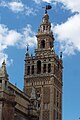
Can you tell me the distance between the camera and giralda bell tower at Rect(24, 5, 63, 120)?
10112cm

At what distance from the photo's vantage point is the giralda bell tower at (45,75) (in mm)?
101125

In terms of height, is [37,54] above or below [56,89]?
above

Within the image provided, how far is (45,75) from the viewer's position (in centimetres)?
10300

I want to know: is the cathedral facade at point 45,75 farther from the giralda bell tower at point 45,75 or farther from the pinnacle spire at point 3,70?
the pinnacle spire at point 3,70

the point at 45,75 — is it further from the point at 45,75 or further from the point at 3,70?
the point at 3,70

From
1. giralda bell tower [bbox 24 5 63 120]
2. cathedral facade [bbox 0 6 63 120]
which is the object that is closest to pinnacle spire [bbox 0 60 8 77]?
cathedral facade [bbox 0 6 63 120]

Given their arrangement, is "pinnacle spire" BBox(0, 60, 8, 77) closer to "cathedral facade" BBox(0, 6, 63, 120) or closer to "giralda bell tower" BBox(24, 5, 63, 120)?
"cathedral facade" BBox(0, 6, 63, 120)

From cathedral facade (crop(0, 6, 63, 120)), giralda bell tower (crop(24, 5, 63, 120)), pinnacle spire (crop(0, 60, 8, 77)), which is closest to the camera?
pinnacle spire (crop(0, 60, 8, 77))

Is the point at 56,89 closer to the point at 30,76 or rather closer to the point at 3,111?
the point at 30,76

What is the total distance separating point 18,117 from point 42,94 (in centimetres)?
3352

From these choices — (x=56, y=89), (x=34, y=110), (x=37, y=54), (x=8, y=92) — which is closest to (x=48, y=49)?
(x=37, y=54)

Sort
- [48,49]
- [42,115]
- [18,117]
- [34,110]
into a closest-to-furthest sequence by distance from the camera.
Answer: [18,117]
[34,110]
[42,115]
[48,49]

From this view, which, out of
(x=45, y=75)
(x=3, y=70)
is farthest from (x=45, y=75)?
(x=3, y=70)

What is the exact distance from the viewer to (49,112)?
10012 centimetres
